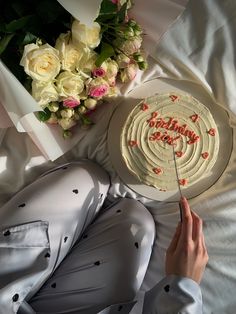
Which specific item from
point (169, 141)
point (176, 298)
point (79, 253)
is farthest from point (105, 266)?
point (169, 141)

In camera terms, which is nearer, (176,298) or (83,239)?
(176,298)

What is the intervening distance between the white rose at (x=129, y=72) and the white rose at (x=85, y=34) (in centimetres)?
14

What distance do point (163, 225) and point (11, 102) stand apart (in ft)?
1.41

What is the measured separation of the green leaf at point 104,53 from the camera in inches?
31.2

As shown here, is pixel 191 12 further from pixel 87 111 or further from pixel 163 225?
pixel 163 225

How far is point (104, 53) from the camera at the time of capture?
0.79m

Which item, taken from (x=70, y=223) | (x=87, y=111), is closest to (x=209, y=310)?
(x=70, y=223)

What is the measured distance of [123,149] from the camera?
932 millimetres

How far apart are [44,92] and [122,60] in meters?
0.17

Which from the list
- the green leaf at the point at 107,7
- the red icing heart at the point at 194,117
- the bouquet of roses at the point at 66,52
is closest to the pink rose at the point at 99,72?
the bouquet of roses at the point at 66,52

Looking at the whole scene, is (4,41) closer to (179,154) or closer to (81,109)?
(81,109)

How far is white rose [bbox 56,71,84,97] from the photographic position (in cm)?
79

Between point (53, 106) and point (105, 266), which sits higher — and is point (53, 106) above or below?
above

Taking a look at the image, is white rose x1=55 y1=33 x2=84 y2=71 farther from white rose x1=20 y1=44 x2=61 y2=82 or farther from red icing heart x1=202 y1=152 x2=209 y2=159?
red icing heart x1=202 y1=152 x2=209 y2=159
